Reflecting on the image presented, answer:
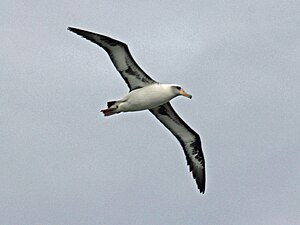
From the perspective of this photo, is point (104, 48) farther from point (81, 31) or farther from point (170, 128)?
point (170, 128)

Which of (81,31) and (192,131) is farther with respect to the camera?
(192,131)

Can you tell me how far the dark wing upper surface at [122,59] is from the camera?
26.6 m

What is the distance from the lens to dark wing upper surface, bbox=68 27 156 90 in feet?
87.2

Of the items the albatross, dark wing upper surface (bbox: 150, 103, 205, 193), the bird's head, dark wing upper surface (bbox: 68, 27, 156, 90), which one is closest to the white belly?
the albatross

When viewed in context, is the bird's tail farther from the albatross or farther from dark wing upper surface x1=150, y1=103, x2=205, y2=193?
dark wing upper surface x1=150, y1=103, x2=205, y2=193

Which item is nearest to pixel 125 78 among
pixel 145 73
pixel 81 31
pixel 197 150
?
pixel 145 73

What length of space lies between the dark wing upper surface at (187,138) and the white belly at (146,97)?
2260mm

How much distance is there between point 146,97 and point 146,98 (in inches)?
1.4

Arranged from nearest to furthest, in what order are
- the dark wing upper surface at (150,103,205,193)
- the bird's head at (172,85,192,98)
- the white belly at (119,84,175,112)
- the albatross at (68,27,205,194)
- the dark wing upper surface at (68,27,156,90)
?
1. the dark wing upper surface at (68,27,156,90)
2. the albatross at (68,27,205,194)
3. the white belly at (119,84,175,112)
4. the bird's head at (172,85,192,98)
5. the dark wing upper surface at (150,103,205,193)

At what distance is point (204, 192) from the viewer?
30641 millimetres

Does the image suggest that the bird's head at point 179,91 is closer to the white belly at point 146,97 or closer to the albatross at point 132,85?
the albatross at point 132,85

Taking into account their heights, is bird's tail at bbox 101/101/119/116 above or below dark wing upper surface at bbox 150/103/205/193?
above

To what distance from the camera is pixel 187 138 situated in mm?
30750

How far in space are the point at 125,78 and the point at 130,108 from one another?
3.55 feet
